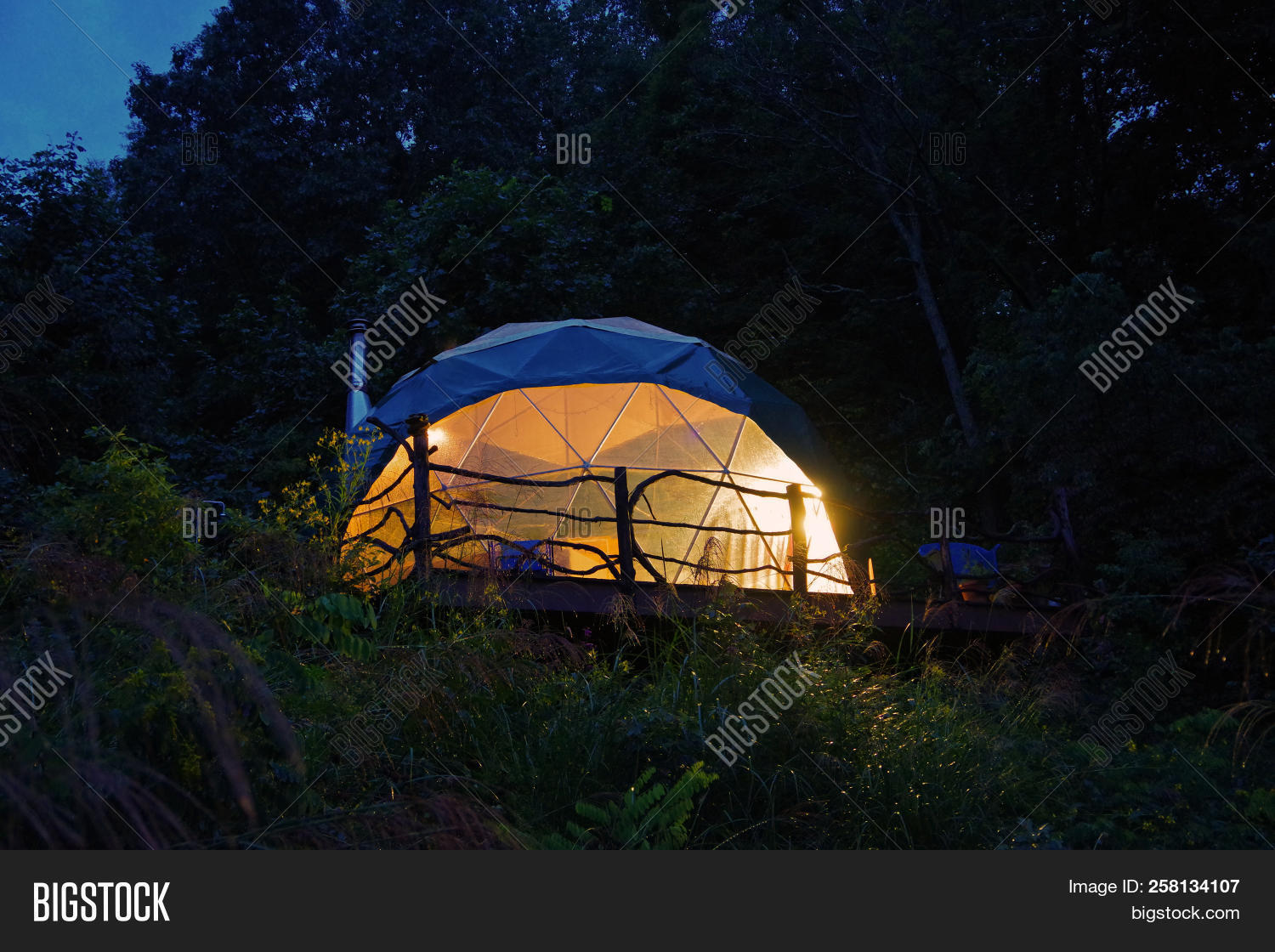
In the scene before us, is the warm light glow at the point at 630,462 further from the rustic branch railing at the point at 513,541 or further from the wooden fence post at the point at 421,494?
the wooden fence post at the point at 421,494

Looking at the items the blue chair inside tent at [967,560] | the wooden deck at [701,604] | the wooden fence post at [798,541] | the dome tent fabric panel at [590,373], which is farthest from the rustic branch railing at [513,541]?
the dome tent fabric panel at [590,373]

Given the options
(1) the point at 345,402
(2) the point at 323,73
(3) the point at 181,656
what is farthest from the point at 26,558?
(2) the point at 323,73

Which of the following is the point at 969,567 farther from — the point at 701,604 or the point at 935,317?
the point at 935,317

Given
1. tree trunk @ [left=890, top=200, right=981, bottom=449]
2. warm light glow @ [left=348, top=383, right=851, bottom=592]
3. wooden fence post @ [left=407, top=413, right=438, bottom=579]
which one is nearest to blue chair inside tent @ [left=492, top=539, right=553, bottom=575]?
wooden fence post @ [left=407, top=413, right=438, bottom=579]

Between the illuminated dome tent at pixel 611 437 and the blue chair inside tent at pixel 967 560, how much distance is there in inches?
38.5

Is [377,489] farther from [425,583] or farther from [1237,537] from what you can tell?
[1237,537]

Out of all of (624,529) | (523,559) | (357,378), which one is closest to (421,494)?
(523,559)

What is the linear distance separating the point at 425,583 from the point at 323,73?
20.0 m

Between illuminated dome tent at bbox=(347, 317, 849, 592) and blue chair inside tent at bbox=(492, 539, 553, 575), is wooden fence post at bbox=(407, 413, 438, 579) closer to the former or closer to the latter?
blue chair inside tent at bbox=(492, 539, 553, 575)

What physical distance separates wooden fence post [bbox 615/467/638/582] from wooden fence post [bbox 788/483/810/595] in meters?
1.24

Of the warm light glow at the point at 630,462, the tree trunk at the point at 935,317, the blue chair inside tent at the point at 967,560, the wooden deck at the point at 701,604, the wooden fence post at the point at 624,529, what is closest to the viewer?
the wooden deck at the point at 701,604

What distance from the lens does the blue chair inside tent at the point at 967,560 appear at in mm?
10195

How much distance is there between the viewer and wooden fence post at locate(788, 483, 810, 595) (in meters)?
8.03

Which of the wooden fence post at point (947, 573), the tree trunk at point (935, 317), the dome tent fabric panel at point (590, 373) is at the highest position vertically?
the tree trunk at point (935, 317)
